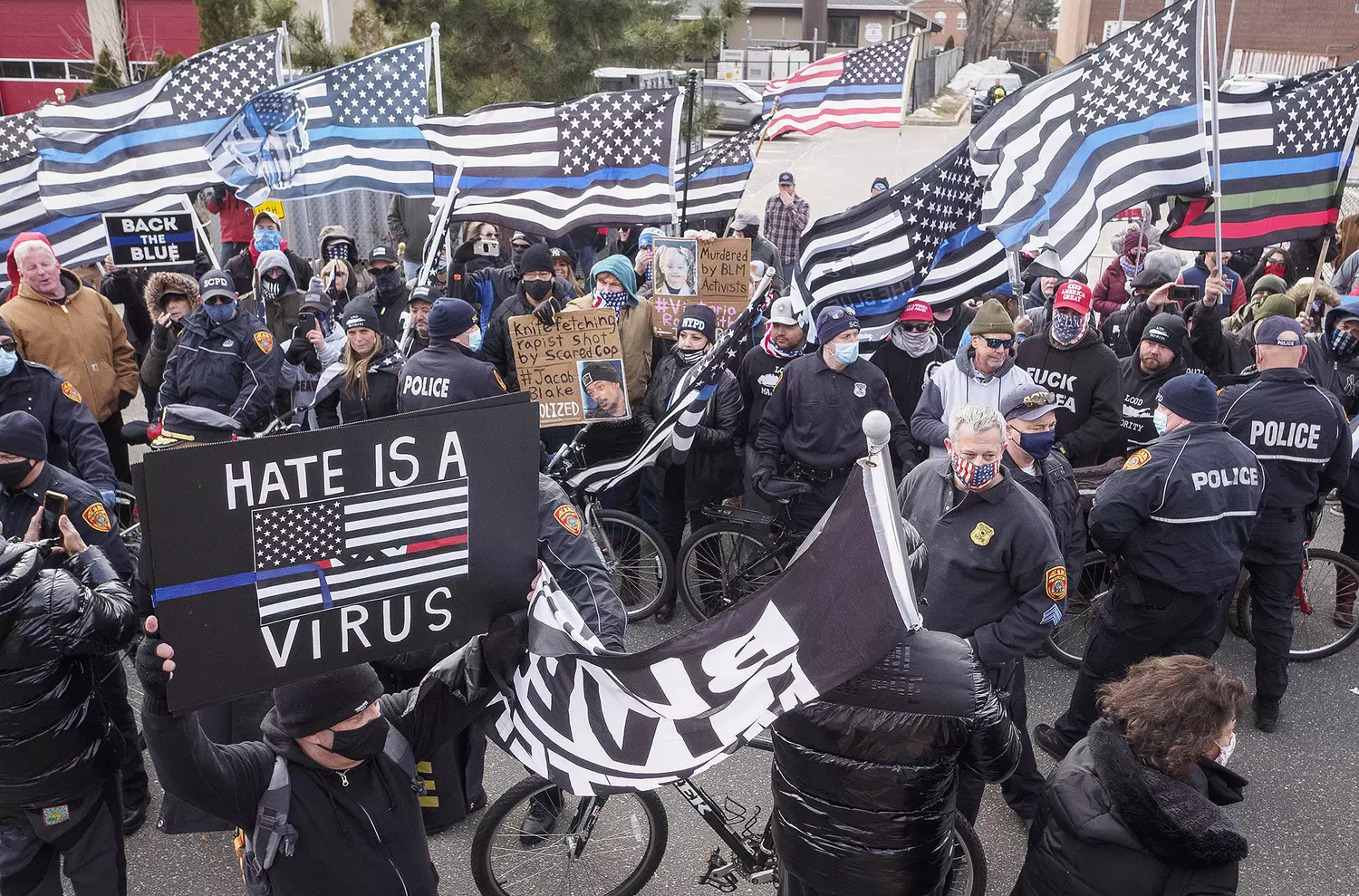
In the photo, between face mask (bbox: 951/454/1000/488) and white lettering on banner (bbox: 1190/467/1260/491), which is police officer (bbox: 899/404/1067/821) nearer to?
face mask (bbox: 951/454/1000/488)

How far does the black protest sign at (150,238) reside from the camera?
30.0ft

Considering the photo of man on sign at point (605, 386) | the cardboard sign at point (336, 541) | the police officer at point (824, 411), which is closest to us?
the cardboard sign at point (336, 541)

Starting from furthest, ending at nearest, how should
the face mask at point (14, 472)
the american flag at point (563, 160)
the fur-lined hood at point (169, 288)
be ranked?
the american flag at point (563, 160)
the fur-lined hood at point (169, 288)
the face mask at point (14, 472)

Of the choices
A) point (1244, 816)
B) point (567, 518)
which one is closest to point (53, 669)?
point (567, 518)

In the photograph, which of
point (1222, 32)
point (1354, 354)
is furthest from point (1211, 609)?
point (1222, 32)

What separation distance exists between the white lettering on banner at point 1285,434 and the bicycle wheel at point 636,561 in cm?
356

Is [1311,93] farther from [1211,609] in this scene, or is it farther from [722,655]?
[722,655]

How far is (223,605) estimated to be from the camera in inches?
108

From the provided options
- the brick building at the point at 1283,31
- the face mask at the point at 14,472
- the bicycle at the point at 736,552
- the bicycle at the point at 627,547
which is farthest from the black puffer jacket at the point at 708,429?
the brick building at the point at 1283,31

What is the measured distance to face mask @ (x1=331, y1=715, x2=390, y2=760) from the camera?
2.98 meters

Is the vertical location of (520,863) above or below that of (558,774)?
below

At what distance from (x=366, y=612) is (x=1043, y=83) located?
5435 mm

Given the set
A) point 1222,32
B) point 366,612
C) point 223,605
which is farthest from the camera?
point 1222,32

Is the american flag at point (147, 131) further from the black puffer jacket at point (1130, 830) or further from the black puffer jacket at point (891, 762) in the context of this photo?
the black puffer jacket at point (1130, 830)
